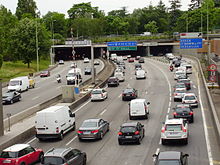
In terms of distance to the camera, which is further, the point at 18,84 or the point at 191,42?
the point at 191,42

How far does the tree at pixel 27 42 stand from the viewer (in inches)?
3723

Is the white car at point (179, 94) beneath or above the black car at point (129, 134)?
above

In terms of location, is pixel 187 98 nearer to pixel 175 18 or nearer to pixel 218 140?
pixel 218 140

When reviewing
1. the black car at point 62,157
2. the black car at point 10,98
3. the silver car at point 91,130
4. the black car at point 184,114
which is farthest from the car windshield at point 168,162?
the black car at point 10,98

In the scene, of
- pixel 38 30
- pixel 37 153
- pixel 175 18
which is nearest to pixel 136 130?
pixel 37 153

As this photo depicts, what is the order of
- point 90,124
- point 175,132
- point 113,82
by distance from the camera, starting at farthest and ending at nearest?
point 113,82 → point 90,124 → point 175,132

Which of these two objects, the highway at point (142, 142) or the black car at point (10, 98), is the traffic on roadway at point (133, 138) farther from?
the black car at point (10, 98)

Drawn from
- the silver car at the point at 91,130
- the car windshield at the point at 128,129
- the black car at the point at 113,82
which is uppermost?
the black car at the point at 113,82

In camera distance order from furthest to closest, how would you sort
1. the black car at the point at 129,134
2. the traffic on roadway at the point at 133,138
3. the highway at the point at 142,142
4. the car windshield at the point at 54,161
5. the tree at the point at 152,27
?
the tree at the point at 152,27 → the black car at the point at 129,134 → the highway at the point at 142,142 → the traffic on roadway at the point at 133,138 → the car windshield at the point at 54,161

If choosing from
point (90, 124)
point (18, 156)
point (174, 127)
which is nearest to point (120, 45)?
point (90, 124)

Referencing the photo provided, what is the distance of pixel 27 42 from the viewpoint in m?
95.7

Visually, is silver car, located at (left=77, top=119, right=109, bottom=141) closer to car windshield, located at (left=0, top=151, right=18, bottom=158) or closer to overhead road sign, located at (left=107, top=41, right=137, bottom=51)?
car windshield, located at (left=0, top=151, right=18, bottom=158)

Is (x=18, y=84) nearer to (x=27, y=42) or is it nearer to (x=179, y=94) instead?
(x=179, y=94)

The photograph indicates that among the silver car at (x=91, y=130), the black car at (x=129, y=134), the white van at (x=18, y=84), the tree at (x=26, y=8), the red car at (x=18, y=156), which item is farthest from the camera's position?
the tree at (x=26, y=8)
